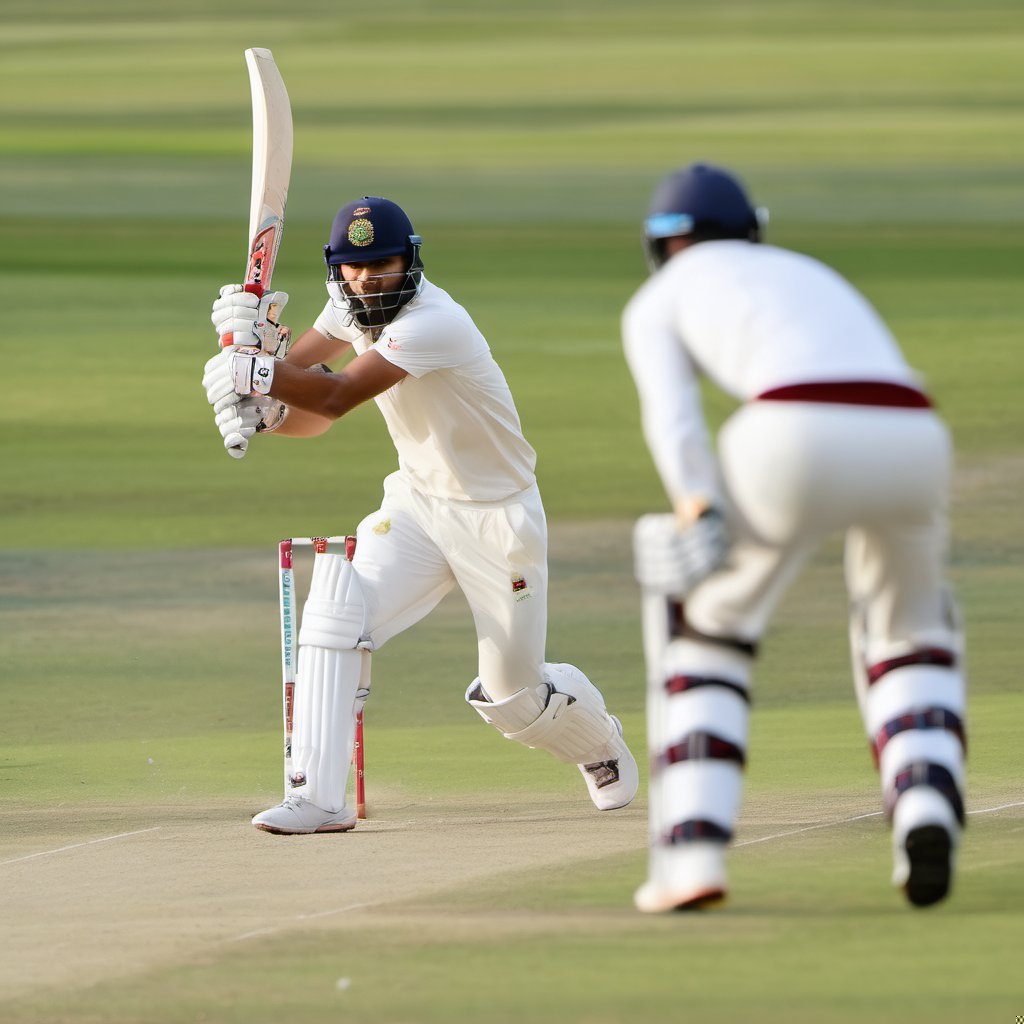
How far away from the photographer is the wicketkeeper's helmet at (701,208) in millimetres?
4094

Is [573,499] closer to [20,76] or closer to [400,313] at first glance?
[400,313]

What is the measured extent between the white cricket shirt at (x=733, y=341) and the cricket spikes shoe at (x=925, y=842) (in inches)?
26.2

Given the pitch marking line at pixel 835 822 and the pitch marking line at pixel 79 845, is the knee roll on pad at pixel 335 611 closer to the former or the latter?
the pitch marking line at pixel 79 845

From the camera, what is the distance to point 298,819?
5.18 metres

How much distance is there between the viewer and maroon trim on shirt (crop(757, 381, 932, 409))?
12.4ft

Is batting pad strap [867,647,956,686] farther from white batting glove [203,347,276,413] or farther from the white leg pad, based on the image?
white batting glove [203,347,276,413]

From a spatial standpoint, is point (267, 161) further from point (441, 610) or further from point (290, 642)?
point (441, 610)

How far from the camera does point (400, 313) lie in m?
5.50

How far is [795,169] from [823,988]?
71.5ft

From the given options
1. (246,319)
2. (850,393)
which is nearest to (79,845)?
(246,319)

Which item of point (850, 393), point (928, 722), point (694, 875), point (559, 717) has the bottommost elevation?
point (694, 875)

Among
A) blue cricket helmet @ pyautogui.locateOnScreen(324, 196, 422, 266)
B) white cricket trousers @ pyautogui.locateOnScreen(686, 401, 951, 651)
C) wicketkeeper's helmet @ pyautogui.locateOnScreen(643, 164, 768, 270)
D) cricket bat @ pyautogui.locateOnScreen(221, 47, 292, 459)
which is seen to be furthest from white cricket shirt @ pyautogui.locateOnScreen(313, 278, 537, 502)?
white cricket trousers @ pyautogui.locateOnScreen(686, 401, 951, 651)

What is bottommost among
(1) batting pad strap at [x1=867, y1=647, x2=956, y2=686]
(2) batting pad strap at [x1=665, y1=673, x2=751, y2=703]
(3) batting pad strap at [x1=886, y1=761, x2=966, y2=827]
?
(3) batting pad strap at [x1=886, y1=761, x2=966, y2=827]

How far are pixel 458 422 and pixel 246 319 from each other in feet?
1.93
